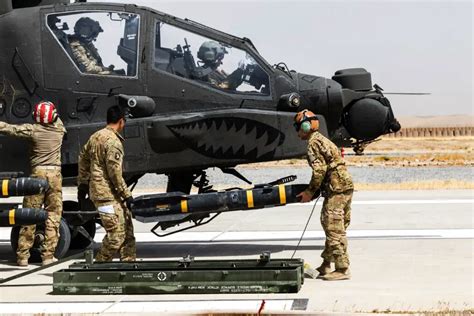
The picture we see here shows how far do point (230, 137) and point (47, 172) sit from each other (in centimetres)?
212

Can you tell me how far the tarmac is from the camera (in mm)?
8320

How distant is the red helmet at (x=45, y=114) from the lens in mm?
11031

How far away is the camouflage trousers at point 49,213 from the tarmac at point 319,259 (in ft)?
0.80

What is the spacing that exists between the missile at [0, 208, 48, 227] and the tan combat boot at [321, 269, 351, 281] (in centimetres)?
301

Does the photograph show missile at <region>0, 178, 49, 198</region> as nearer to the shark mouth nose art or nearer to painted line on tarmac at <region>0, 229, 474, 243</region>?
the shark mouth nose art

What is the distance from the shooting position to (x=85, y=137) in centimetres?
1155

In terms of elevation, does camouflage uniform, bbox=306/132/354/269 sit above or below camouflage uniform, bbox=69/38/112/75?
below

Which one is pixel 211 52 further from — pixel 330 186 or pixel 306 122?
pixel 330 186

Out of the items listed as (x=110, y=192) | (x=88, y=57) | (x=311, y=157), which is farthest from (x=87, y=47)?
(x=311, y=157)

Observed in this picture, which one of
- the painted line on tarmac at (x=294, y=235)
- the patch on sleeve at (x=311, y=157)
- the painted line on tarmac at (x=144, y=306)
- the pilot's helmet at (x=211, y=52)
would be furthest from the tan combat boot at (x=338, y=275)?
the painted line on tarmac at (x=294, y=235)

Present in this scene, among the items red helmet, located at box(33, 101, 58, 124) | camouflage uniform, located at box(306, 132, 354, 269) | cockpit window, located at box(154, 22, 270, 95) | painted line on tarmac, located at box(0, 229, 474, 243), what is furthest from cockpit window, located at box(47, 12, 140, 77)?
painted line on tarmac, located at box(0, 229, 474, 243)

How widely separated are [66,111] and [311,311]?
4995 mm

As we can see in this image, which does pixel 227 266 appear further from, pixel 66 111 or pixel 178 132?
pixel 66 111

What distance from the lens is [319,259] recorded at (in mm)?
11391
